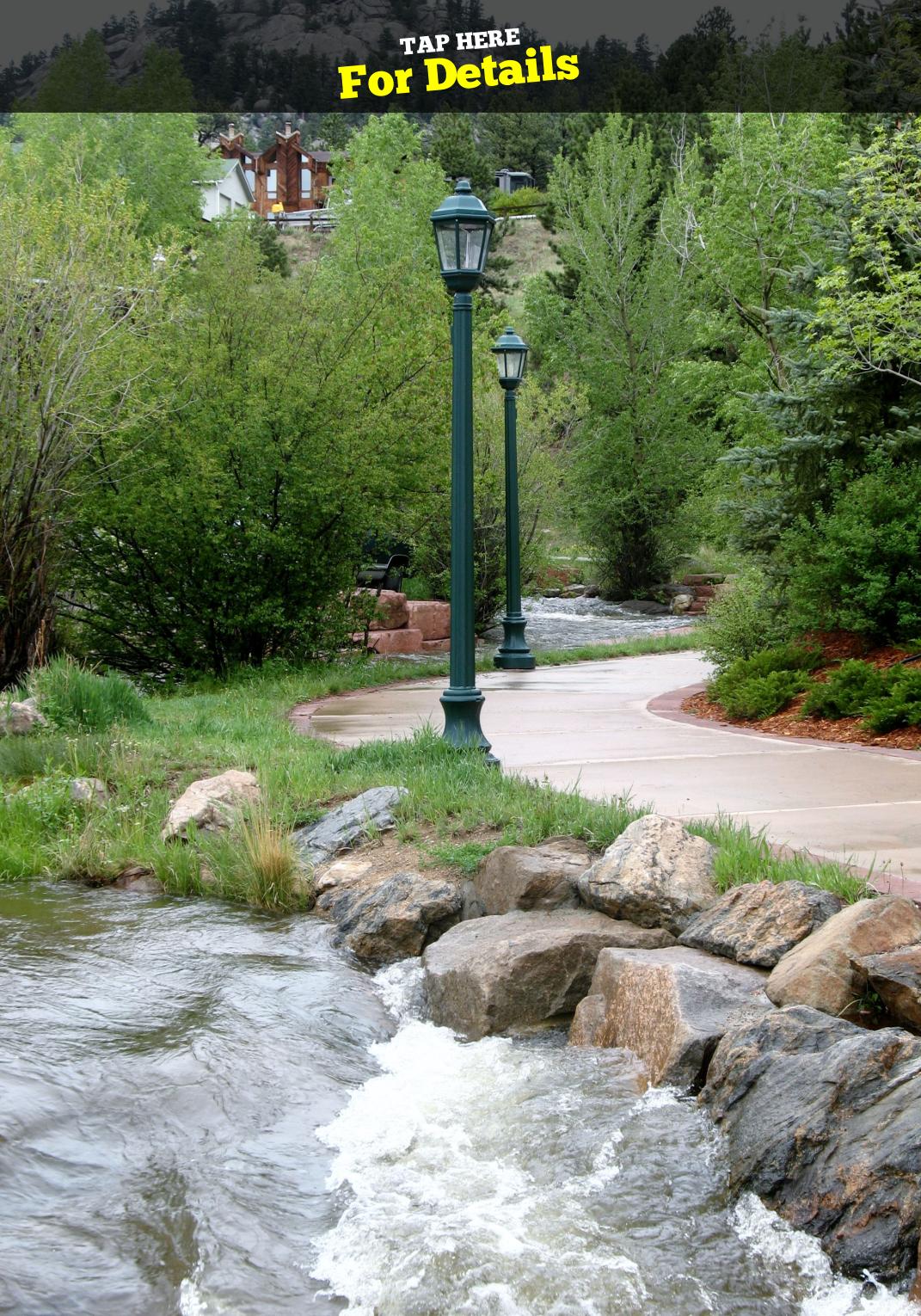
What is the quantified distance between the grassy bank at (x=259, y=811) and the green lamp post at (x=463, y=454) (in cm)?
31

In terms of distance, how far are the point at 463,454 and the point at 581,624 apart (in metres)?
18.5

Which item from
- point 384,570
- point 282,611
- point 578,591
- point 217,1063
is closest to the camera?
point 217,1063

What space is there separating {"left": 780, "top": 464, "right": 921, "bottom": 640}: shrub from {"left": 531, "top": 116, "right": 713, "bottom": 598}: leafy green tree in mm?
19972

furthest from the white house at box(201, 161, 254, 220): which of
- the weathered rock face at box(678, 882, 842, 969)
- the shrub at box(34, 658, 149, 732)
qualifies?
the weathered rock face at box(678, 882, 842, 969)

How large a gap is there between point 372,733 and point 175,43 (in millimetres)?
105246

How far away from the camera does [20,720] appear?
397 inches

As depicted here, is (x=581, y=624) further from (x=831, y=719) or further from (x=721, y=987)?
(x=721, y=987)

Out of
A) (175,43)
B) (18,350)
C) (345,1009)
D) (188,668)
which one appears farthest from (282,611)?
(175,43)

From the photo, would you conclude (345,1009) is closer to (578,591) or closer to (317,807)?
(317,807)

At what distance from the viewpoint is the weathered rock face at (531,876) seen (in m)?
6.34

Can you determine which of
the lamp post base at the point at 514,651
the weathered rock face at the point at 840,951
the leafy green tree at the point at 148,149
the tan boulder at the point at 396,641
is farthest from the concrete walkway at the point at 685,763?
the leafy green tree at the point at 148,149

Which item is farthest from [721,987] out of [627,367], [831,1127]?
[627,367]

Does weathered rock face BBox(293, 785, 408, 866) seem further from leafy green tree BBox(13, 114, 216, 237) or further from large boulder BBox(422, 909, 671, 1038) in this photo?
leafy green tree BBox(13, 114, 216, 237)

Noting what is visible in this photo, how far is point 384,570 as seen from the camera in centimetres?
2569
